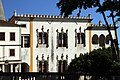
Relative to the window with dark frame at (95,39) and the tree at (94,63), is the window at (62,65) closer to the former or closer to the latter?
the window with dark frame at (95,39)

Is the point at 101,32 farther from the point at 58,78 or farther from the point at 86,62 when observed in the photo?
the point at 58,78

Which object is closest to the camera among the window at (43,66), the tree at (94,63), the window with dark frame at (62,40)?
the tree at (94,63)

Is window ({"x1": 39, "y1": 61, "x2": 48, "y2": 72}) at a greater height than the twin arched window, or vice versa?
the twin arched window

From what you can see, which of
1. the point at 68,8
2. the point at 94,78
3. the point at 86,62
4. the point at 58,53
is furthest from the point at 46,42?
the point at 94,78

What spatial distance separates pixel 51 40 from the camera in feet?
224

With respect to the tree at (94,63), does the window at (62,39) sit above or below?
above

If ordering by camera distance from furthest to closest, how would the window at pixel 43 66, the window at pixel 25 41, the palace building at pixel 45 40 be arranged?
1. the window at pixel 43 66
2. the window at pixel 25 41
3. the palace building at pixel 45 40

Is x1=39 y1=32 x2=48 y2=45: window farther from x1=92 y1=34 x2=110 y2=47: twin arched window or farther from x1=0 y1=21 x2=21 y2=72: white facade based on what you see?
x1=92 y1=34 x2=110 y2=47: twin arched window

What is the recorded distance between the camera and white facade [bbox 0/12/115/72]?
218 feet

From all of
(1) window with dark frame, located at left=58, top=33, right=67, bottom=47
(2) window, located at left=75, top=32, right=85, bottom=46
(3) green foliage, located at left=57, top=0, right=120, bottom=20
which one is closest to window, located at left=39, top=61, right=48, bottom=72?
(1) window with dark frame, located at left=58, top=33, right=67, bottom=47

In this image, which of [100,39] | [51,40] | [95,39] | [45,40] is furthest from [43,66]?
[100,39]

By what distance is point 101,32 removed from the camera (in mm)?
70812

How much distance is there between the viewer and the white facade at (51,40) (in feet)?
218

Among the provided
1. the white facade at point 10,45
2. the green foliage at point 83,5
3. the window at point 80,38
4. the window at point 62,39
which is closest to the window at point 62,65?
the window at point 62,39
